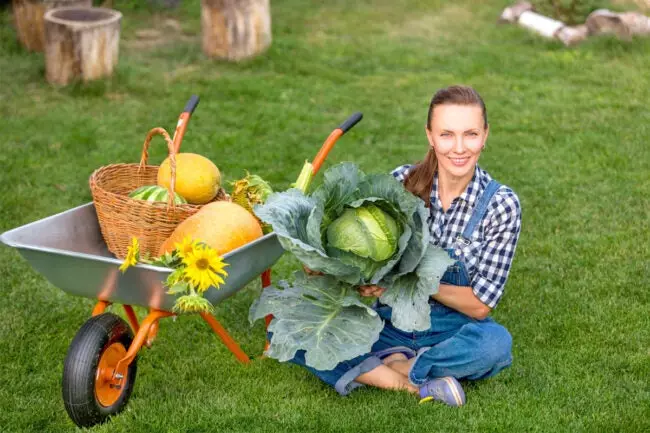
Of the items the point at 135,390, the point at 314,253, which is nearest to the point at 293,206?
the point at 314,253

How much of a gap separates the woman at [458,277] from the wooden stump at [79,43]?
472 centimetres

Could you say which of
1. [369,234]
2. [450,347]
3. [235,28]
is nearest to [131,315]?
[369,234]

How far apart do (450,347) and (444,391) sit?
168 millimetres

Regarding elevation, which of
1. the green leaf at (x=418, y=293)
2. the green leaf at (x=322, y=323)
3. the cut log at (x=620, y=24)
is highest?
the green leaf at (x=418, y=293)

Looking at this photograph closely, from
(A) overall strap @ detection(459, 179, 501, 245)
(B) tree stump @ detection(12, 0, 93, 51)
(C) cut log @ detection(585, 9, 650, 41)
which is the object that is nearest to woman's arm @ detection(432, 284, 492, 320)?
(A) overall strap @ detection(459, 179, 501, 245)

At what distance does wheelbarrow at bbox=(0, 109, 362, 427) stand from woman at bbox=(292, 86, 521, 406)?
642 mm

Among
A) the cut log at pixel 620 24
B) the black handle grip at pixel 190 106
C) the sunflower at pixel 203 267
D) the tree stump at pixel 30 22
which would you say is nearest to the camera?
the sunflower at pixel 203 267

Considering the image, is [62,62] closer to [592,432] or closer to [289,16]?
[289,16]

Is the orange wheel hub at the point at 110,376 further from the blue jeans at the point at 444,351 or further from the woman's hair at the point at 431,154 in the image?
the woman's hair at the point at 431,154

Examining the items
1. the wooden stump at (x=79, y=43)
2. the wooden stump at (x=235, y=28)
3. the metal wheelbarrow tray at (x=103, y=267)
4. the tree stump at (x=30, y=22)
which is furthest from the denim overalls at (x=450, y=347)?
the tree stump at (x=30, y=22)

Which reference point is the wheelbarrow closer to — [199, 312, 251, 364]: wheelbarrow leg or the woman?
[199, 312, 251, 364]: wheelbarrow leg

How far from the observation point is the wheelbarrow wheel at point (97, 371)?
338 centimetres

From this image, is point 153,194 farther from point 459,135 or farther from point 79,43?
point 79,43

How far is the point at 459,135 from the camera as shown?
3.71m
